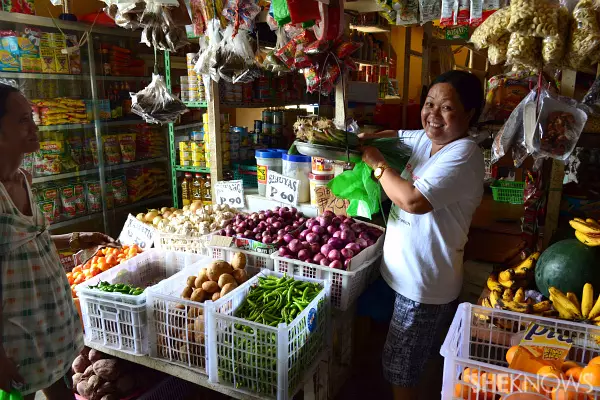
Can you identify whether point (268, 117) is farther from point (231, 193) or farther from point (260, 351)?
point (260, 351)

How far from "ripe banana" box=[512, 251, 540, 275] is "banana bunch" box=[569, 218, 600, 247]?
11.4 inches

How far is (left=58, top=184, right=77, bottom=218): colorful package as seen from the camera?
3.96 m

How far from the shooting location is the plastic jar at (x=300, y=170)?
2.77 m

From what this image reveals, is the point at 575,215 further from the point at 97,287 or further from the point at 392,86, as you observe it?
the point at 392,86

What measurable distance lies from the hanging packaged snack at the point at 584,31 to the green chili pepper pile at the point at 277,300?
4.65 ft

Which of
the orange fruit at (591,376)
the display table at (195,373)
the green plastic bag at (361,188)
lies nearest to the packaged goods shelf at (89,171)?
the display table at (195,373)

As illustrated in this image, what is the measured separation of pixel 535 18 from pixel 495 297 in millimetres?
1114

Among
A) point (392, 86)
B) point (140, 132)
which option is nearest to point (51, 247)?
point (140, 132)

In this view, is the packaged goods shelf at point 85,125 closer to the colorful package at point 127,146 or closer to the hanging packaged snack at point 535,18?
the colorful package at point 127,146

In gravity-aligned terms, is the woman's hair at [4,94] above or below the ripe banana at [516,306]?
above

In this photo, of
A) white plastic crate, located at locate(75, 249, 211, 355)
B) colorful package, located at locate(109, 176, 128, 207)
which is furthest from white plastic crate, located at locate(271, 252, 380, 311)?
colorful package, located at locate(109, 176, 128, 207)

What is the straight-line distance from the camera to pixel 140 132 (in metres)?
4.61

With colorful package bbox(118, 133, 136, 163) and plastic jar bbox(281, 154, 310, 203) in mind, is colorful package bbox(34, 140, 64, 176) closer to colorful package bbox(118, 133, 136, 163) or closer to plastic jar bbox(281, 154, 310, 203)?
colorful package bbox(118, 133, 136, 163)

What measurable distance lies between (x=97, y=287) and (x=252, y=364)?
A: 0.94 m
